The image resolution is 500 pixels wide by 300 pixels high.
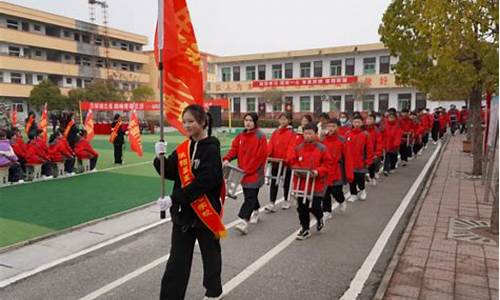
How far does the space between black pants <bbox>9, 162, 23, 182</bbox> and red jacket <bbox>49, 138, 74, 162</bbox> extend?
35.3 inches

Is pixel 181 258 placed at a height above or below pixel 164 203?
below

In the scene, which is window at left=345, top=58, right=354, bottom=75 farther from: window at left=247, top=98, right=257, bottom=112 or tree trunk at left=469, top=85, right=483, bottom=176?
tree trunk at left=469, top=85, right=483, bottom=176

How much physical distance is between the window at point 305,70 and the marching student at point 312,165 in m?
37.5

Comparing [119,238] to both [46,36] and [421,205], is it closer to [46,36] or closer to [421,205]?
[421,205]

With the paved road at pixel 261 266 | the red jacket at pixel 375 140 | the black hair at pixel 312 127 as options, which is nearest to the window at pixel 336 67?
the red jacket at pixel 375 140

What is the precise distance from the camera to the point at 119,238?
581cm

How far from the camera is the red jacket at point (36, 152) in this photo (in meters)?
10.4

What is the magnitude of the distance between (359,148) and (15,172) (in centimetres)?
792

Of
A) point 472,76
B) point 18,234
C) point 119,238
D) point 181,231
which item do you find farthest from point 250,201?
point 472,76

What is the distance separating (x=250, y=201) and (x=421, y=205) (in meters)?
3.46

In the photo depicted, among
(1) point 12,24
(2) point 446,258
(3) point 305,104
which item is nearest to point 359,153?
(2) point 446,258

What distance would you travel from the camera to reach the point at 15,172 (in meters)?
9.97

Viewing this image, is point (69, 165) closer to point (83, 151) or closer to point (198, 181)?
point (83, 151)

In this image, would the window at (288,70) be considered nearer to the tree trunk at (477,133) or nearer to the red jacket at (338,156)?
the tree trunk at (477,133)
